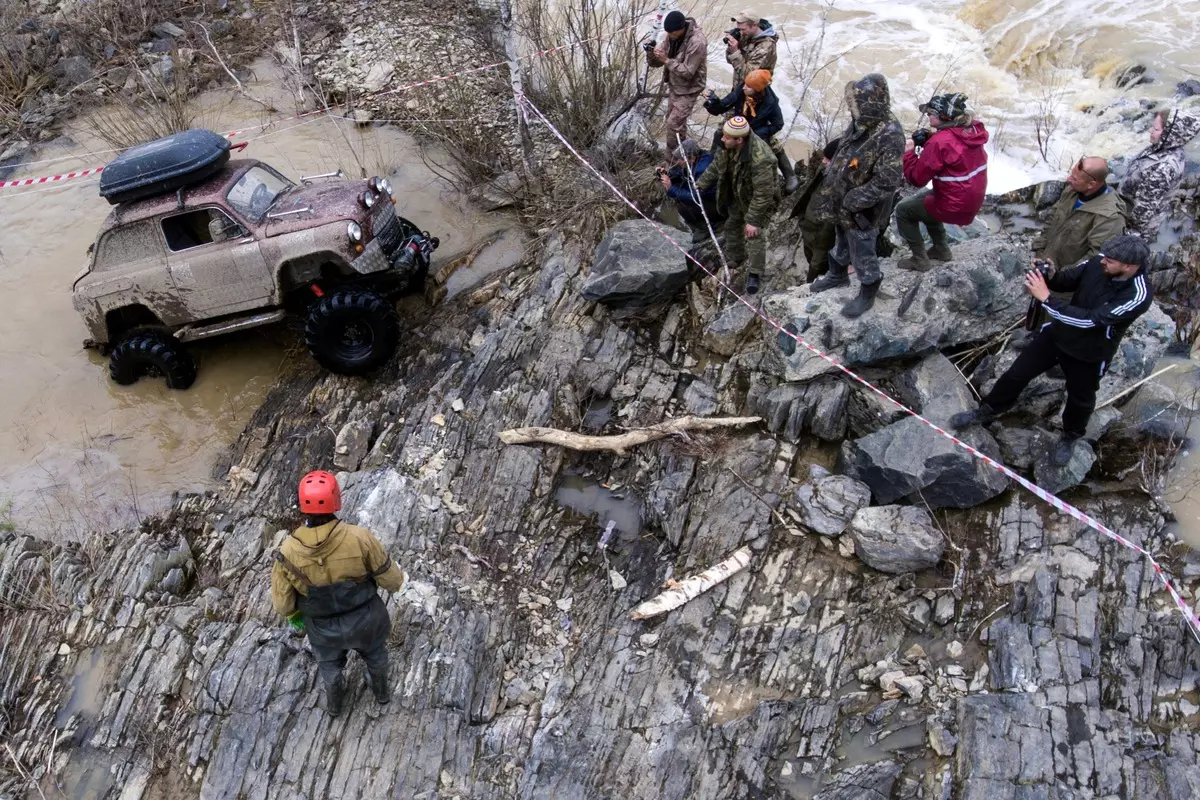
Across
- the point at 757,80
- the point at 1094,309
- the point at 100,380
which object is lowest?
the point at 100,380

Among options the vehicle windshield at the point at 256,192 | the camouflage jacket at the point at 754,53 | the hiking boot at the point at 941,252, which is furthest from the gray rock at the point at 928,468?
the vehicle windshield at the point at 256,192

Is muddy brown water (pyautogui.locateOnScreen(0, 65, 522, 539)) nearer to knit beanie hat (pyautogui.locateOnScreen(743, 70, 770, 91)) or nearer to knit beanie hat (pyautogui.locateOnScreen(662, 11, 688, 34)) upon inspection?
knit beanie hat (pyautogui.locateOnScreen(662, 11, 688, 34))

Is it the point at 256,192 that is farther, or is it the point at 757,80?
the point at 256,192

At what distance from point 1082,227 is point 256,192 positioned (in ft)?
20.8

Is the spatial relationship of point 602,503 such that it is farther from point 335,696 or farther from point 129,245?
point 129,245

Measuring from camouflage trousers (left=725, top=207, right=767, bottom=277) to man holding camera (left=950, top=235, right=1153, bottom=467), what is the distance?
2.03 meters

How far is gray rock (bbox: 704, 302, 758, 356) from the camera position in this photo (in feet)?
20.1

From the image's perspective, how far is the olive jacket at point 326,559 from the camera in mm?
3725

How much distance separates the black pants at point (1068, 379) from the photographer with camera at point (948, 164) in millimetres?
967

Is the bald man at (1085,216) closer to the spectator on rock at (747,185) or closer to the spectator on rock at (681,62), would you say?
the spectator on rock at (747,185)

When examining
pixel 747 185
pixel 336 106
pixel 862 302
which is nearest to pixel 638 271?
pixel 747 185

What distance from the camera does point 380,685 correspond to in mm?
4438

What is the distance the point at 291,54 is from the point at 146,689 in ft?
32.5

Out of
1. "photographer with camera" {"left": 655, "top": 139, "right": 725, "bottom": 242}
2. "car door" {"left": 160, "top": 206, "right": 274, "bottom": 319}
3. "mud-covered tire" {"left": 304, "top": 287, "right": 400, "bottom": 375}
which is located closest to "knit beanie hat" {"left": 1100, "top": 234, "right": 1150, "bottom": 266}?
"photographer with camera" {"left": 655, "top": 139, "right": 725, "bottom": 242}
